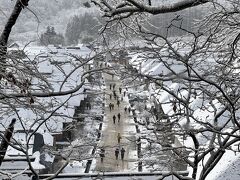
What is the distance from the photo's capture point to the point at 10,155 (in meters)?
14.0

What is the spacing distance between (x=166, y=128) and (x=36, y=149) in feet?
28.5

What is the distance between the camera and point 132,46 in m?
7.43

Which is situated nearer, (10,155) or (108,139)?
(10,155)

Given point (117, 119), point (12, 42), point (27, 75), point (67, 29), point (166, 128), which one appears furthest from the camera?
point (67, 29)

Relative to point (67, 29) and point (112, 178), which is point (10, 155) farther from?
point (67, 29)

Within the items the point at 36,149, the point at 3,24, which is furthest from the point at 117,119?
the point at 3,24

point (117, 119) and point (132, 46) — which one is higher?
point (132, 46)

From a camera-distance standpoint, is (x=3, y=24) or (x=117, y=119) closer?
(x=3, y=24)

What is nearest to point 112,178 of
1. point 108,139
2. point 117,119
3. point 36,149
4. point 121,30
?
point 36,149

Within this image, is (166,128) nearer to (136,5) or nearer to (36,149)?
(136,5)

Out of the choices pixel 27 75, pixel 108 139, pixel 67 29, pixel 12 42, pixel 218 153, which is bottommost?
pixel 108 139

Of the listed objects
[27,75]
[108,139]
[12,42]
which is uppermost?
[12,42]

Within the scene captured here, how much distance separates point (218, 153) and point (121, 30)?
113 inches

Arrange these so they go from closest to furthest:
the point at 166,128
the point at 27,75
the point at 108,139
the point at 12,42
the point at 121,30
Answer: the point at 27,75 < the point at 12,42 < the point at 121,30 < the point at 166,128 < the point at 108,139
